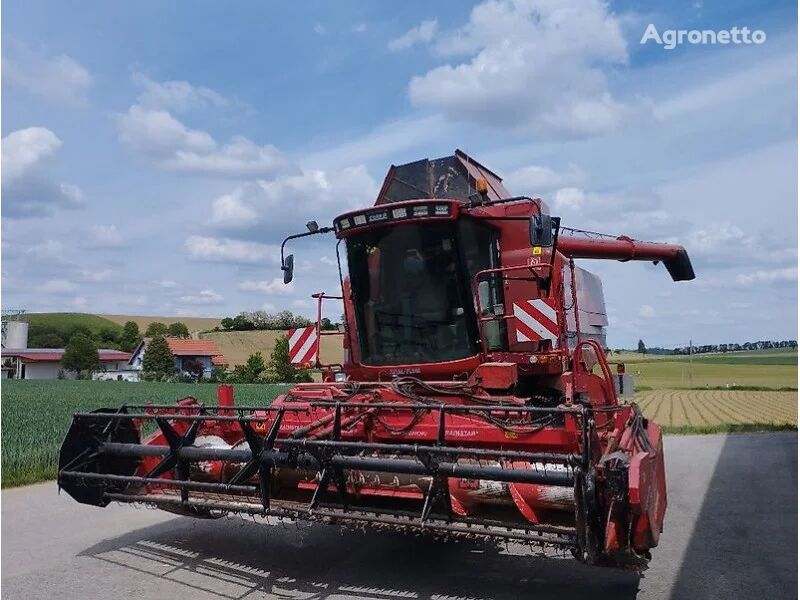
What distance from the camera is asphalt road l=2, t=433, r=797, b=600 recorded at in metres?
4.93

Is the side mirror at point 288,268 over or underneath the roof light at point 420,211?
underneath

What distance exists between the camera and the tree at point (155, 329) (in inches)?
3154

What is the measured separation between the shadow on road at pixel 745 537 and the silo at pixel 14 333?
80082mm

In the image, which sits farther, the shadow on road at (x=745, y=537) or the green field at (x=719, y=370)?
the green field at (x=719, y=370)

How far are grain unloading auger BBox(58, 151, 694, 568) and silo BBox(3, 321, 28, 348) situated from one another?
262 ft

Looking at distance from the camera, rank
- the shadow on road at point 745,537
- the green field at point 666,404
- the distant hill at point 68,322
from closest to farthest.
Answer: the shadow on road at point 745,537
the green field at point 666,404
the distant hill at point 68,322

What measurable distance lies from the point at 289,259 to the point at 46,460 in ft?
20.4

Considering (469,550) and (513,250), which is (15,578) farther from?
(513,250)

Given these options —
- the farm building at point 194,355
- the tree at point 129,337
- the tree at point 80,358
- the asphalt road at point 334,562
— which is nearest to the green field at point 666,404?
the asphalt road at point 334,562

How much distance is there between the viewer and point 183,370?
6225 centimetres

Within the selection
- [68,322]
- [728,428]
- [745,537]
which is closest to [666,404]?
[728,428]

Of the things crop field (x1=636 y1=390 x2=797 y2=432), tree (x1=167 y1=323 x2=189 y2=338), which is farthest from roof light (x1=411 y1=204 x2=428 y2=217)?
tree (x1=167 y1=323 x2=189 y2=338)

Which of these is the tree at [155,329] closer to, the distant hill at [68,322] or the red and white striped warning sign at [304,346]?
the distant hill at [68,322]

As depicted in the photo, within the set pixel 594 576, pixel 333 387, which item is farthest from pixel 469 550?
pixel 333 387
